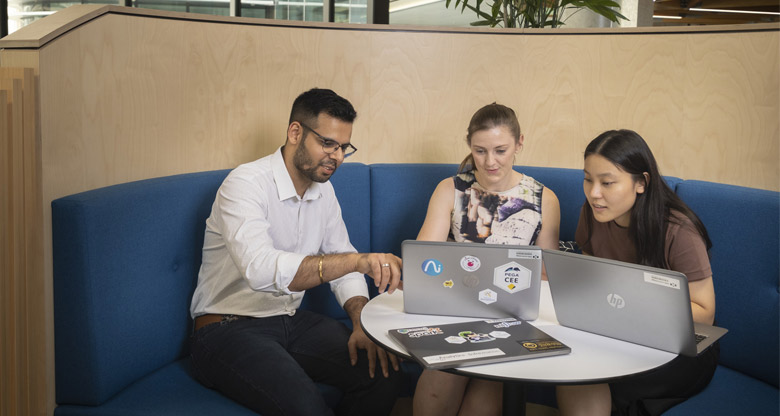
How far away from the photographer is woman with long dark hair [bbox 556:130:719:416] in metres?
1.79

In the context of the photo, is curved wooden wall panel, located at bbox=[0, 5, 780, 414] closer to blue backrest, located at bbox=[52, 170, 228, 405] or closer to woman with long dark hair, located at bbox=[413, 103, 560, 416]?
blue backrest, located at bbox=[52, 170, 228, 405]

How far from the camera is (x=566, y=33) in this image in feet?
9.42

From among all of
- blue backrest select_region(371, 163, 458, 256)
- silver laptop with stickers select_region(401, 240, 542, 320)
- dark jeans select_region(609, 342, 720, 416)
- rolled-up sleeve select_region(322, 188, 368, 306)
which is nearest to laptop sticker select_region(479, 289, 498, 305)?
silver laptop with stickers select_region(401, 240, 542, 320)

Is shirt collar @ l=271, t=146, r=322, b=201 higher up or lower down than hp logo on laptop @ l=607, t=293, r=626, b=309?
higher up

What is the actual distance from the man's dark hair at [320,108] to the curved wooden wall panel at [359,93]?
1.77ft

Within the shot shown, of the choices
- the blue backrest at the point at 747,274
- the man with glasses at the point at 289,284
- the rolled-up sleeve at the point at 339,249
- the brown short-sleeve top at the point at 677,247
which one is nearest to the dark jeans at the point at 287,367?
the man with glasses at the point at 289,284

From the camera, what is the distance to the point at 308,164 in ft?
7.10

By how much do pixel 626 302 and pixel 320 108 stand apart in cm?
115

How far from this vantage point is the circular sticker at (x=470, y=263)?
161 centimetres

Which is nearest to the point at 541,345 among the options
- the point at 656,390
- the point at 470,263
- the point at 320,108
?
the point at 470,263

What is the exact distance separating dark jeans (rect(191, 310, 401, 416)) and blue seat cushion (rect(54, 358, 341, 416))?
0.13 ft

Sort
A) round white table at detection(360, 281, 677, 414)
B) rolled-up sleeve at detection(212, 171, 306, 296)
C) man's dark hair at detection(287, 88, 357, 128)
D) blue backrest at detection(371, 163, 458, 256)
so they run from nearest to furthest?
1. round white table at detection(360, 281, 677, 414)
2. rolled-up sleeve at detection(212, 171, 306, 296)
3. man's dark hair at detection(287, 88, 357, 128)
4. blue backrest at detection(371, 163, 458, 256)

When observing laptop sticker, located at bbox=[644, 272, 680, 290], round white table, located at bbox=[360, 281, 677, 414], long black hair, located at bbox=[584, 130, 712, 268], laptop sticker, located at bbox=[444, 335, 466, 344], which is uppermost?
long black hair, located at bbox=[584, 130, 712, 268]

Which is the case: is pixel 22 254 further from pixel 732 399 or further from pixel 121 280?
pixel 732 399
